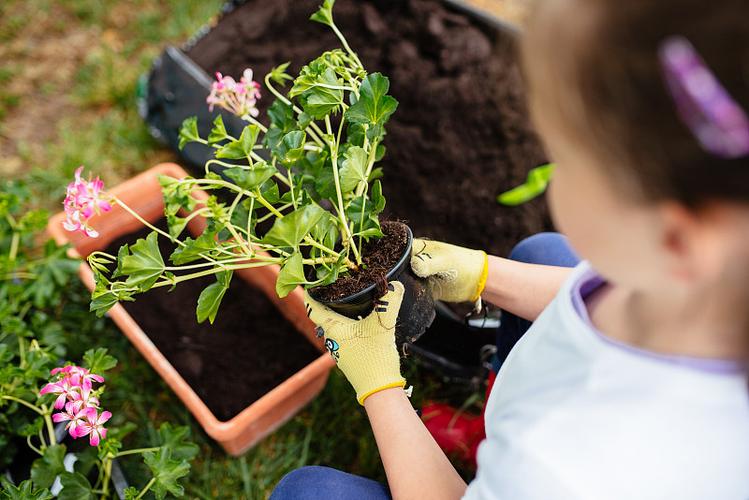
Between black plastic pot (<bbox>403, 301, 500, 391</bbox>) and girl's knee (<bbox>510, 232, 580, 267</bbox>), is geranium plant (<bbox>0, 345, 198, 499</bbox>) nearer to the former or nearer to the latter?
black plastic pot (<bbox>403, 301, 500, 391</bbox>)

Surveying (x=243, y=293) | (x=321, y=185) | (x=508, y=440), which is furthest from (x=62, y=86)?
(x=508, y=440)

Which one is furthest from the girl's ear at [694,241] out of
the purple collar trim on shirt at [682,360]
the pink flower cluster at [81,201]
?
the pink flower cluster at [81,201]

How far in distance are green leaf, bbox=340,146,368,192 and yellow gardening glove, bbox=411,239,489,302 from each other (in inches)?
8.6

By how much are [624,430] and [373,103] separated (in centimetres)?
61

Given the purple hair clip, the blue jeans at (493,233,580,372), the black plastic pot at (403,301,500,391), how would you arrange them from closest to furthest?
the purple hair clip
the blue jeans at (493,233,580,372)
the black plastic pot at (403,301,500,391)

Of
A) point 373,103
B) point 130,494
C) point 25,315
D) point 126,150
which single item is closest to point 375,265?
point 373,103

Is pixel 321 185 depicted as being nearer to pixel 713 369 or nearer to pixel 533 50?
pixel 533 50

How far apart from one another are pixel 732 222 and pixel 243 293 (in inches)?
53.6

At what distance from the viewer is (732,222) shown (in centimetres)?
61

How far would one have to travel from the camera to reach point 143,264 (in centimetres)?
104

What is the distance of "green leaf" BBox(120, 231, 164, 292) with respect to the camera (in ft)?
3.38

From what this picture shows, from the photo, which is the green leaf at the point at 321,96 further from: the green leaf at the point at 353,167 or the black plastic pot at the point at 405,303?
the black plastic pot at the point at 405,303

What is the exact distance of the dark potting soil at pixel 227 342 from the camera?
5.41ft

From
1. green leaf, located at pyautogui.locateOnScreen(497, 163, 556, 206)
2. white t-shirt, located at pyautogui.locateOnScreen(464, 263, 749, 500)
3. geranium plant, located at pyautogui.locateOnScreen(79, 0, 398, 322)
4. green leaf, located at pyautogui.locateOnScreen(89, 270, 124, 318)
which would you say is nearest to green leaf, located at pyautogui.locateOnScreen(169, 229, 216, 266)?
geranium plant, located at pyautogui.locateOnScreen(79, 0, 398, 322)
